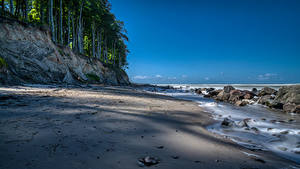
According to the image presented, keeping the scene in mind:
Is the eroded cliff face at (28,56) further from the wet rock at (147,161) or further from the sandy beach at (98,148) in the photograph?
the wet rock at (147,161)

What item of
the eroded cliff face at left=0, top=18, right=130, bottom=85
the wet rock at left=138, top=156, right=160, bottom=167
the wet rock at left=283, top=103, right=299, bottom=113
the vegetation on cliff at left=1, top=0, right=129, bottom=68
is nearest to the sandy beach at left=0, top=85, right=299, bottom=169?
the wet rock at left=138, top=156, right=160, bottom=167

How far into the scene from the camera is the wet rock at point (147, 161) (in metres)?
1.20

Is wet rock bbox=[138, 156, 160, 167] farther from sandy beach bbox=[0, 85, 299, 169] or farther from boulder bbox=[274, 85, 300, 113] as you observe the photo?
boulder bbox=[274, 85, 300, 113]

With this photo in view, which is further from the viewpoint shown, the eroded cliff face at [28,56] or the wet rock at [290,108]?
the eroded cliff face at [28,56]

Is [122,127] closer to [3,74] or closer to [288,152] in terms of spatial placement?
[288,152]

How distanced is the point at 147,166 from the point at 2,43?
11.2 metres

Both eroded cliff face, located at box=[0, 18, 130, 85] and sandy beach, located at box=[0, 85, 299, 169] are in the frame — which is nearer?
sandy beach, located at box=[0, 85, 299, 169]

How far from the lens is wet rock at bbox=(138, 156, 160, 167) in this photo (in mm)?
1201

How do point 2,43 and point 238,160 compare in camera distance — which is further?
point 2,43

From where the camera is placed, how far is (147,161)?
1.22 metres

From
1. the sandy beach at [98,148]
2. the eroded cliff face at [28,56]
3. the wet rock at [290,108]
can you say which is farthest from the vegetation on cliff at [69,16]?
the wet rock at [290,108]

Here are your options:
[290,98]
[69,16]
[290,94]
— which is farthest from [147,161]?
[69,16]

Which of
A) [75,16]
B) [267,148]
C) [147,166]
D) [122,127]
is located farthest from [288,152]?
[75,16]

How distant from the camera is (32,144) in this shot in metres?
1.33
